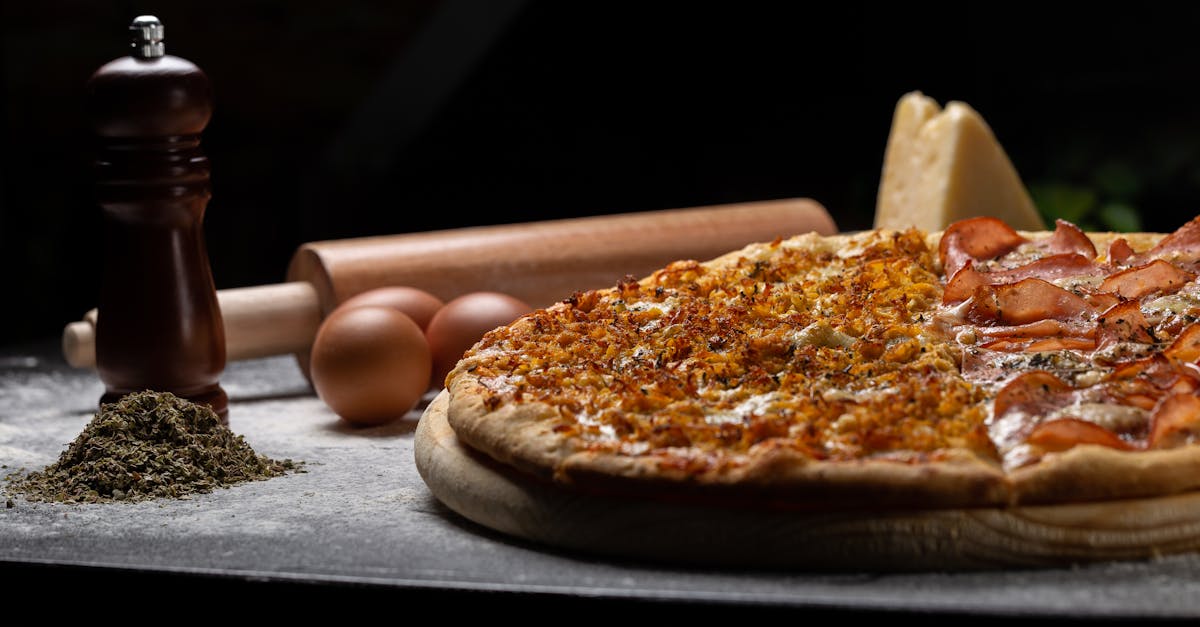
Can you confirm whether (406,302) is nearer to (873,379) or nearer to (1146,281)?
(873,379)

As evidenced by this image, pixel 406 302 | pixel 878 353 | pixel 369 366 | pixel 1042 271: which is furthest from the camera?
pixel 406 302

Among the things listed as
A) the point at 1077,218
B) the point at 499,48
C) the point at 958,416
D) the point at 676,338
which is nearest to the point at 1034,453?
the point at 958,416

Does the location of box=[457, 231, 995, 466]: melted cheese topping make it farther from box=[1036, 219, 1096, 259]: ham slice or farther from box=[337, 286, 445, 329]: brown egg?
box=[337, 286, 445, 329]: brown egg

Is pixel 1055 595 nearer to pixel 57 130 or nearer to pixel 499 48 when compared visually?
pixel 499 48

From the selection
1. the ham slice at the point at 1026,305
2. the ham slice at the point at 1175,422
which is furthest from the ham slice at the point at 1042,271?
the ham slice at the point at 1175,422

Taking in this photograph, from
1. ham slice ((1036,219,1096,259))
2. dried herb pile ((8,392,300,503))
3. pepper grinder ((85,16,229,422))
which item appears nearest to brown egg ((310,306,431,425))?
pepper grinder ((85,16,229,422))

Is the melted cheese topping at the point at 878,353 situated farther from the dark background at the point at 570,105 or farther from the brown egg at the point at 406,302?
the dark background at the point at 570,105

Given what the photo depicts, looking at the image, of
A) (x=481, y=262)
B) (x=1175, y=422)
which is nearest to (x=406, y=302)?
(x=481, y=262)
